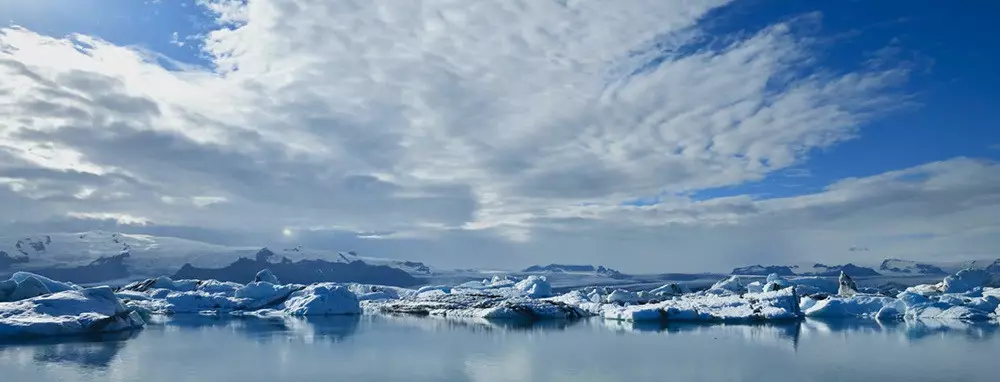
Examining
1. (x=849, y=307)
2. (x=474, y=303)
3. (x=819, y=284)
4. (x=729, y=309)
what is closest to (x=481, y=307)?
(x=474, y=303)

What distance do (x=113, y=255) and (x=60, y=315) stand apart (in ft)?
411

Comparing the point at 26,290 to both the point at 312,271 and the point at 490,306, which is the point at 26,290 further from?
the point at 312,271

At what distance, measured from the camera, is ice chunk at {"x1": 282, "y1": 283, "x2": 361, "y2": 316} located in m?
52.1

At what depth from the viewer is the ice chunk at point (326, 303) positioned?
52122 mm

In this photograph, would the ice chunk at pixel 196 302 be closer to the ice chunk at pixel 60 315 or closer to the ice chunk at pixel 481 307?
the ice chunk at pixel 481 307

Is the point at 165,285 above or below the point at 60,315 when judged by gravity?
above

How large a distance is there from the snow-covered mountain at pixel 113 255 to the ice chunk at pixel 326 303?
83.0m

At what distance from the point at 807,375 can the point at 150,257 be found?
142 meters

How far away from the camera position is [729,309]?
42.6 m

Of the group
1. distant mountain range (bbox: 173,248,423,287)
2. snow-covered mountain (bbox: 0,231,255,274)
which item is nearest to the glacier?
distant mountain range (bbox: 173,248,423,287)

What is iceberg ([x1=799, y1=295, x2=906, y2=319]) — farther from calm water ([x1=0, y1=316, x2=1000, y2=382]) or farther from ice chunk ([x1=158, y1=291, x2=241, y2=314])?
ice chunk ([x1=158, y1=291, x2=241, y2=314])

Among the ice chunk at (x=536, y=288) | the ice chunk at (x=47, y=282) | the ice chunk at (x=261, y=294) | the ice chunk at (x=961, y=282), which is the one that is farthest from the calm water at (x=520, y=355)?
the ice chunk at (x=536, y=288)

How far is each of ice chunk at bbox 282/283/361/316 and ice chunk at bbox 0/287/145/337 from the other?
20.1 metres

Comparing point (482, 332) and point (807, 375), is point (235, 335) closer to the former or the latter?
point (482, 332)
